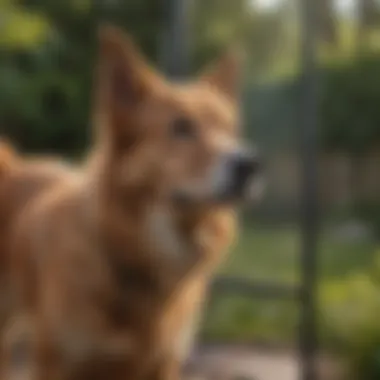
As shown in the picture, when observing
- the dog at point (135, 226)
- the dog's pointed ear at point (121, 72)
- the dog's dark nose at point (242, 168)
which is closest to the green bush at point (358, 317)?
the dog at point (135, 226)

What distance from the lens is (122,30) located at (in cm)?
206

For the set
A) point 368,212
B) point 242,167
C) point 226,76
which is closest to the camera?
point 242,167

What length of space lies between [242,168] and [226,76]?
0.86 ft

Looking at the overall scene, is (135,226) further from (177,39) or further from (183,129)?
(177,39)

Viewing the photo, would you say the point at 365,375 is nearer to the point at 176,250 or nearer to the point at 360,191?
the point at 360,191

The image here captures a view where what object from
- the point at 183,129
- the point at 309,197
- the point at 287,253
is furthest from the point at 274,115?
the point at 183,129

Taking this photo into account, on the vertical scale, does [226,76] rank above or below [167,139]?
above

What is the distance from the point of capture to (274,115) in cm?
210

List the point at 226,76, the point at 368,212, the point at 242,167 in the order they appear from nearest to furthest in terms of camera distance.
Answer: the point at 242,167, the point at 226,76, the point at 368,212

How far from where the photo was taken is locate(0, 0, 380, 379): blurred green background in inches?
80.5

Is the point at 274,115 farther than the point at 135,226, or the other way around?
the point at 274,115

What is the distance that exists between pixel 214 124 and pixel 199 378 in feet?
2.21

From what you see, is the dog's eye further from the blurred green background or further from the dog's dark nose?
the blurred green background

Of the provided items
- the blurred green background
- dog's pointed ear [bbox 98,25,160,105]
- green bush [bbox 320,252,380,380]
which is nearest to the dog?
dog's pointed ear [bbox 98,25,160,105]
